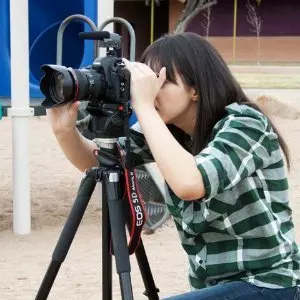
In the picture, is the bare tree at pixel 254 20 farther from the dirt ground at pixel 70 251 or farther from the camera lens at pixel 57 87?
the camera lens at pixel 57 87

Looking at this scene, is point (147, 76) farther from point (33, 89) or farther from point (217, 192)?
point (33, 89)

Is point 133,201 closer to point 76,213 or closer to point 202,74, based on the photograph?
point 76,213

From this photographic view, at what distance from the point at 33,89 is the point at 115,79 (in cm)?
301

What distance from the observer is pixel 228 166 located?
1580 millimetres

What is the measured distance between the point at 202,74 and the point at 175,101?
93 mm

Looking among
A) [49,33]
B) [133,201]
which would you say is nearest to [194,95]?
[133,201]

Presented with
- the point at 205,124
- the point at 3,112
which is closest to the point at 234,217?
the point at 205,124

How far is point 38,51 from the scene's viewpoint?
200 inches

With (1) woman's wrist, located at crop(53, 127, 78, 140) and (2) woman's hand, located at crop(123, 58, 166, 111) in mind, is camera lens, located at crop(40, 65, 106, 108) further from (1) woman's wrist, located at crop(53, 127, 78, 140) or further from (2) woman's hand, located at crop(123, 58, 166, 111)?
(1) woman's wrist, located at crop(53, 127, 78, 140)

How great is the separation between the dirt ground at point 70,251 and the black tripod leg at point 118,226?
1.28 metres

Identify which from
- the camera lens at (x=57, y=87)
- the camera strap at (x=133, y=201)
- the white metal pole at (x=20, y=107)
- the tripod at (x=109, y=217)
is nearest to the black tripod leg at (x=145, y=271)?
the tripod at (x=109, y=217)

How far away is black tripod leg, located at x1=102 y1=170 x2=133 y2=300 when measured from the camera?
173cm

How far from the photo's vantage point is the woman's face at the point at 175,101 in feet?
5.58

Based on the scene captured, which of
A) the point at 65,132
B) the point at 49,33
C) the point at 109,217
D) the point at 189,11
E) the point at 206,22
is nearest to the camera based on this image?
the point at 109,217
